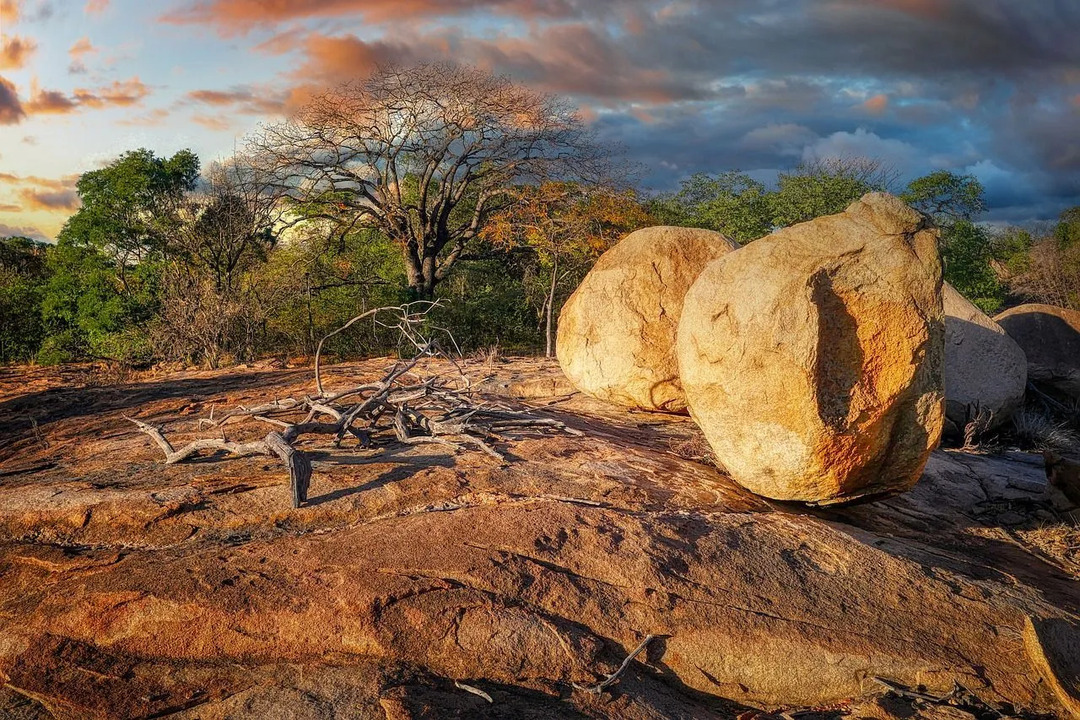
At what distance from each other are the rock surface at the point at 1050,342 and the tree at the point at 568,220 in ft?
27.9

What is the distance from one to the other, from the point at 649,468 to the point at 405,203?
16.8 m

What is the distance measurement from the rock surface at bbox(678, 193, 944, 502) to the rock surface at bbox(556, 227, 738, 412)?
78.0 inches

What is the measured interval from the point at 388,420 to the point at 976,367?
674 centimetres

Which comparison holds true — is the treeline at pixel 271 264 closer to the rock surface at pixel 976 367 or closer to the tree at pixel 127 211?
the tree at pixel 127 211

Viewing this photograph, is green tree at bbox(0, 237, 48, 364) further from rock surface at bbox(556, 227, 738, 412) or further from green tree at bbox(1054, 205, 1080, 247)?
green tree at bbox(1054, 205, 1080, 247)

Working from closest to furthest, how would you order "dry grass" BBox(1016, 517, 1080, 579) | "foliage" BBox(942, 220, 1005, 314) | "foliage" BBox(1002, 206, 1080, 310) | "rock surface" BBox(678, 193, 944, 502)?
"rock surface" BBox(678, 193, 944, 502) < "dry grass" BBox(1016, 517, 1080, 579) < "foliage" BBox(942, 220, 1005, 314) < "foliage" BBox(1002, 206, 1080, 310)

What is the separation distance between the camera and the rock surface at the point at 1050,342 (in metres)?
10.3

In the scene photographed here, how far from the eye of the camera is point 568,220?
672 inches

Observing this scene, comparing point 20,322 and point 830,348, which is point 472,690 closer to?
point 830,348

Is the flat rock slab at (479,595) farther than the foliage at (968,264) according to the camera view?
No

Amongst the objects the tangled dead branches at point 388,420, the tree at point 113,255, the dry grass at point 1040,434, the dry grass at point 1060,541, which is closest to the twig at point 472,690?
the tangled dead branches at point 388,420

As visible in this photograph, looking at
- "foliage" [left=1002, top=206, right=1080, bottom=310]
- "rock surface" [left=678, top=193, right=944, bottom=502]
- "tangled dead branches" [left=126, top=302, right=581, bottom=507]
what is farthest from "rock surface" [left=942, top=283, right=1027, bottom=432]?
"foliage" [left=1002, top=206, right=1080, bottom=310]

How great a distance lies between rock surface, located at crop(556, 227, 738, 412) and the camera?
710cm

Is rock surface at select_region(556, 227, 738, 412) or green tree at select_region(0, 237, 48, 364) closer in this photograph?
rock surface at select_region(556, 227, 738, 412)
